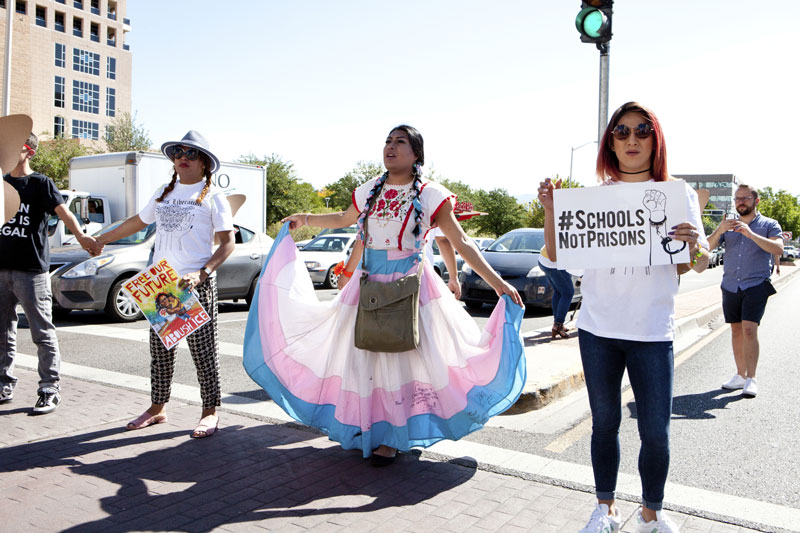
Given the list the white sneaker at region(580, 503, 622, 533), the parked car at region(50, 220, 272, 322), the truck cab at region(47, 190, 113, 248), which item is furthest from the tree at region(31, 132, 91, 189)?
the white sneaker at region(580, 503, 622, 533)

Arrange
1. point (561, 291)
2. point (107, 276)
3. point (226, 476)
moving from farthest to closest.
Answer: point (107, 276) < point (561, 291) < point (226, 476)

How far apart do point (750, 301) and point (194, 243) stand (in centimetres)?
498

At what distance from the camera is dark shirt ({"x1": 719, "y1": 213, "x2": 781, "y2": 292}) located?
6.27 meters

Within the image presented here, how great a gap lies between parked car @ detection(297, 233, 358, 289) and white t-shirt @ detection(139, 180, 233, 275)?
35.0 ft

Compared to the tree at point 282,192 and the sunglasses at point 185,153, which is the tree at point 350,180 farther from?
the sunglasses at point 185,153

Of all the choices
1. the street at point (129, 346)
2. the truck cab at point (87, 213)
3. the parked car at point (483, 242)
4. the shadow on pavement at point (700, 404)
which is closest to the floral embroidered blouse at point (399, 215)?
the street at point (129, 346)

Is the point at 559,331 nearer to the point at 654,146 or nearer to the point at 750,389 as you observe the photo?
the point at 750,389

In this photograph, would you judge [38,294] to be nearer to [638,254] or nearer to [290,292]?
[290,292]

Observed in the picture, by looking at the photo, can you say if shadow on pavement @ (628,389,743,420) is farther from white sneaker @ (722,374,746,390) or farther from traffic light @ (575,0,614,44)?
traffic light @ (575,0,614,44)

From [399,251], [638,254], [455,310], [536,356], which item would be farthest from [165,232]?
[536,356]

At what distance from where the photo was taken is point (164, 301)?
4414 millimetres

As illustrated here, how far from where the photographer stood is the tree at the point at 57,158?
118ft

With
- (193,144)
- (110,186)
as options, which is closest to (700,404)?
(193,144)

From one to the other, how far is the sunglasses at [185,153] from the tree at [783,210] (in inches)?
3675
